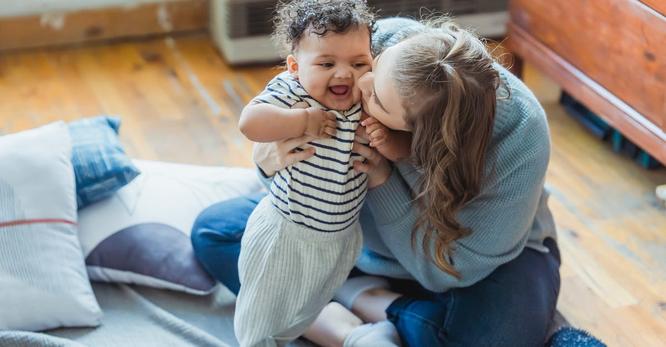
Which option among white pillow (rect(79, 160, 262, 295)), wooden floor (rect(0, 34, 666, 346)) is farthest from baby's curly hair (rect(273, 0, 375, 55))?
wooden floor (rect(0, 34, 666, 346))

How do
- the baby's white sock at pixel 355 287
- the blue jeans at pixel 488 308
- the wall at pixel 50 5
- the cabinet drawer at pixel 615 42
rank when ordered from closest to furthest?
the blue jeans at pixel 488 308 → the baby's white sock at pixel 355 287 → the cabinet drawer at pixel 615 42 → the wall at pixel 50 5

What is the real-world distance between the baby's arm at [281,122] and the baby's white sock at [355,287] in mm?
449

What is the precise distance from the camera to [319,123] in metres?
1.40

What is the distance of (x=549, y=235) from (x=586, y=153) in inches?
27.7

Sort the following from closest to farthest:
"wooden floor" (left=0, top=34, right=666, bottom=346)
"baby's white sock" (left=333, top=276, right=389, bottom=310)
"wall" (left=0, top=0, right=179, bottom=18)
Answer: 1. "baby's white sock" (left=333, top=276, right=389, bottom=310)
2. "wooden floor" (left=0, top=34, right=666, bottom=346)
3. "wall" (left=0, top=0, right=179, bottom=18)

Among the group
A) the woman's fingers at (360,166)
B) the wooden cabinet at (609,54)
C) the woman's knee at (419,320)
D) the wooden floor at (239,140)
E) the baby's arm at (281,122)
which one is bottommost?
the wooden floor at (239,140)

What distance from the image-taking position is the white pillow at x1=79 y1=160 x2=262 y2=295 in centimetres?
181

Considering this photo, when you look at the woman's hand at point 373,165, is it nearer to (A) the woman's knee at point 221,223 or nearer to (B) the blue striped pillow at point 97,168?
(A) the woman's knee at point 221,223

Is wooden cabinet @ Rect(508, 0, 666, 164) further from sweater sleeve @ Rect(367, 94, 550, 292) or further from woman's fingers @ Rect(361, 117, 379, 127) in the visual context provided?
woman's fingers @ Rect(361, 117, 379, 127)

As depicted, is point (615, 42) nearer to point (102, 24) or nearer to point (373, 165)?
point (373, 165)

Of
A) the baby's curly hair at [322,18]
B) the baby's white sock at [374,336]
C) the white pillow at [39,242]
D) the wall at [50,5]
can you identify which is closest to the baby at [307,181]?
the baby's curly hair at [322,18]

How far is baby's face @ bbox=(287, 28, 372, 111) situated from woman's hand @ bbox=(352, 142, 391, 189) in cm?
7

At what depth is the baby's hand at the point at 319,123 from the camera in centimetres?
139

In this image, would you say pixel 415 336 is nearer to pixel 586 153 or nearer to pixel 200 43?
pixel 586 153
